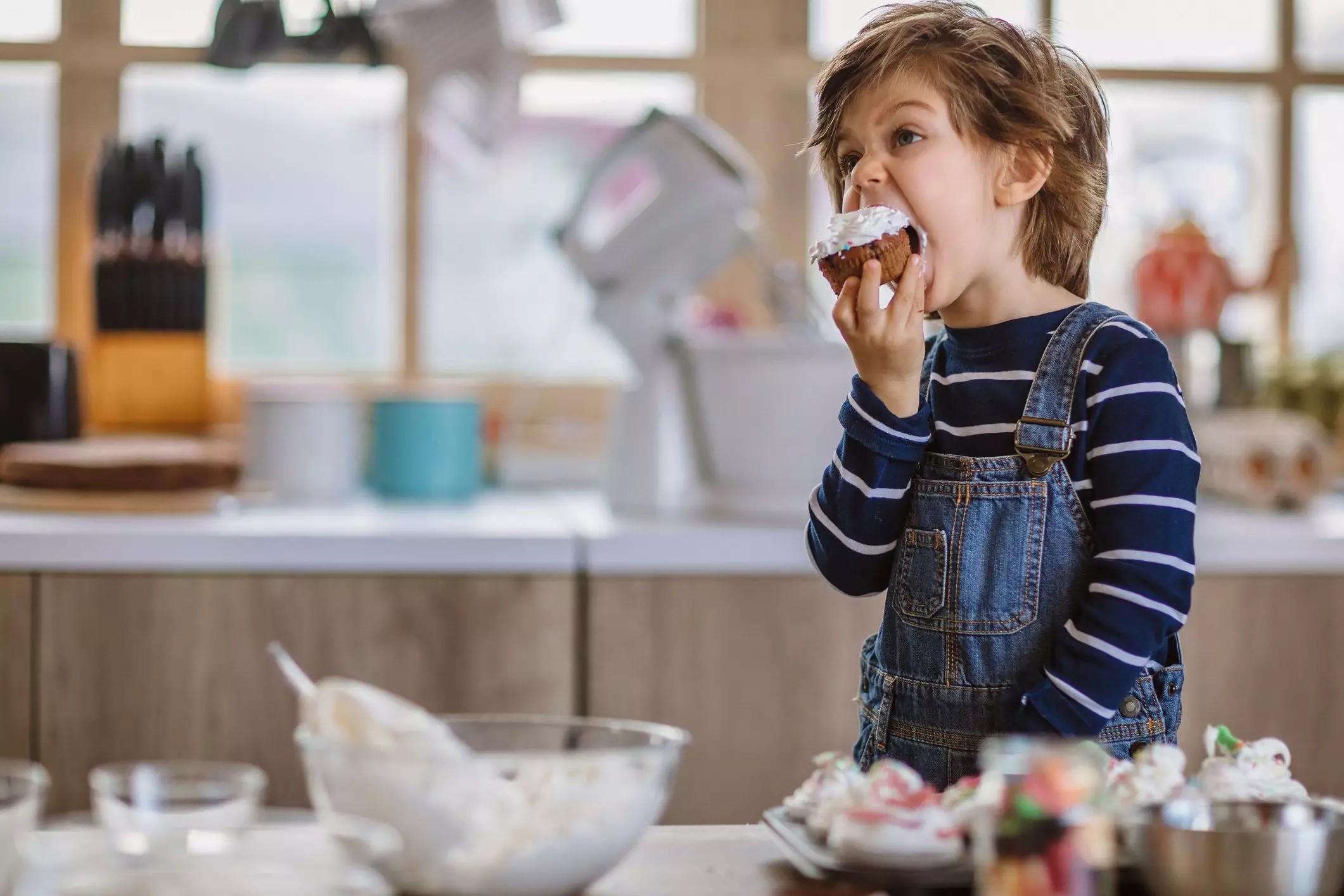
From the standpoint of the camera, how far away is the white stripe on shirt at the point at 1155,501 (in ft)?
3.03

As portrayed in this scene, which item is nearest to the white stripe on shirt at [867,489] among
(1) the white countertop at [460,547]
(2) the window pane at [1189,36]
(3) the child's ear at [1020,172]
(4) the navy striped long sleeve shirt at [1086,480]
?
(4) the navy striped long sleeve shirt at [1086,480]

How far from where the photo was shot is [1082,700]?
0.91m

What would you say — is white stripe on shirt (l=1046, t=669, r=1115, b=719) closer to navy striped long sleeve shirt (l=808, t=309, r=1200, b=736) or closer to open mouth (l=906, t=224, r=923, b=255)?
navy striped long sleeve shirt (l=808, t=309, r=1200, b=736)

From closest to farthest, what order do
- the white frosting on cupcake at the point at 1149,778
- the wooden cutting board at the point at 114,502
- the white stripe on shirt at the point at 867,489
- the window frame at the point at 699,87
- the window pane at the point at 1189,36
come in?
1. the white frosting on cupcake at the point at 1149,778
2. the white stripe on shirt at the point at 867,489
3. the wooden cutting board at the point at 114,502
4. the window frame at the point at 699,87
5. the window pane at the point at 1189,36

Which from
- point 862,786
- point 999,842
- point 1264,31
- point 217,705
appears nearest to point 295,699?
point 217,705

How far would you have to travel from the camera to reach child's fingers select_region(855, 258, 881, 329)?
3.13ft

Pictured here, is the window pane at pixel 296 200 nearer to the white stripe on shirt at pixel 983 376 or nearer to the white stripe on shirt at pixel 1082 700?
the white stripe on shirt at pixel 983 376

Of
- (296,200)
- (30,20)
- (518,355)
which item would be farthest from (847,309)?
(30,20)

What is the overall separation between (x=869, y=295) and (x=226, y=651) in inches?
40.3

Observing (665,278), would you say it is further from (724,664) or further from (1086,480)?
(1086,480)

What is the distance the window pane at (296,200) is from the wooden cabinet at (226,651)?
0.73 metres

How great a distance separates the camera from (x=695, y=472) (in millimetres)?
1955

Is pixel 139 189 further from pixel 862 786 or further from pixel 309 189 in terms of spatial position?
pixel 862 786

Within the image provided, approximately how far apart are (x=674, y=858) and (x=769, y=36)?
1827 millimetres
